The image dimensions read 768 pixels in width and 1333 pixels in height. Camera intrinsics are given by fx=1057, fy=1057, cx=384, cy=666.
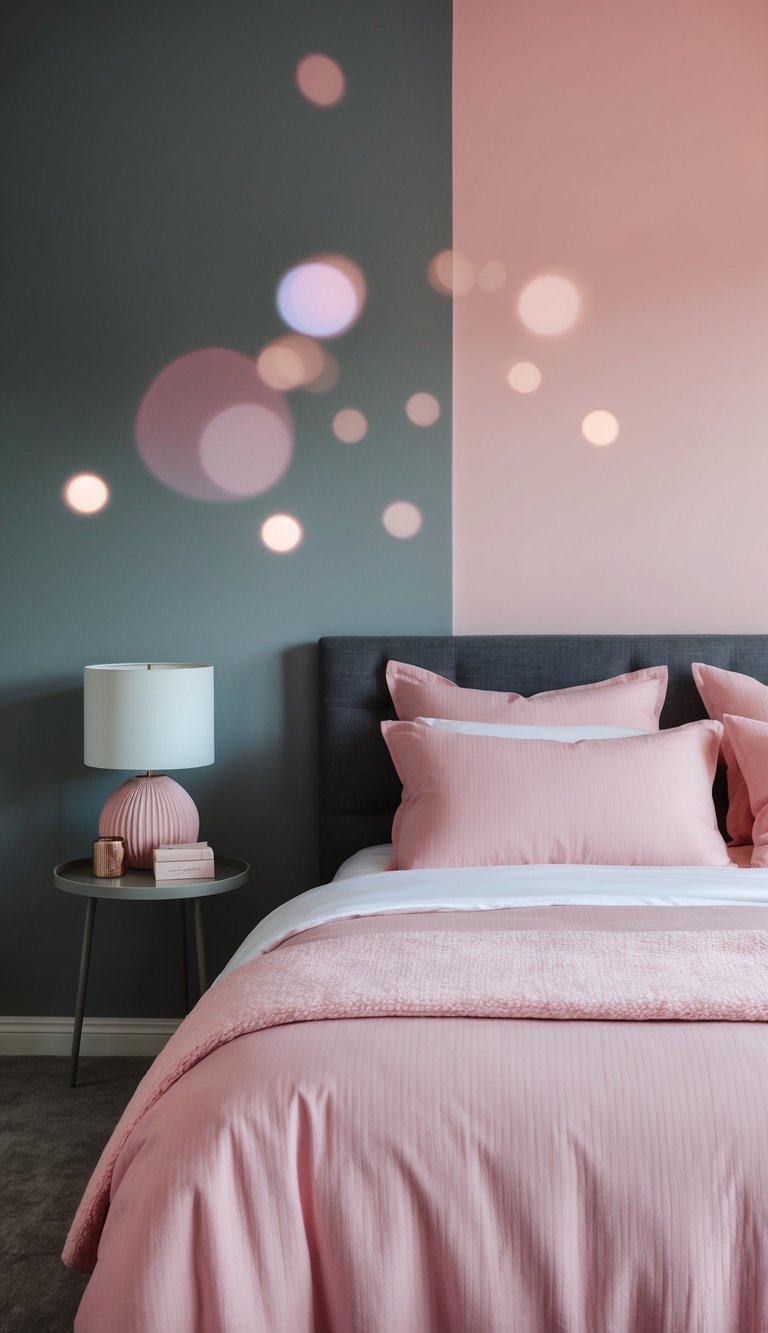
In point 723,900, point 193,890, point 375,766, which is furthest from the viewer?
Result: point 375,766

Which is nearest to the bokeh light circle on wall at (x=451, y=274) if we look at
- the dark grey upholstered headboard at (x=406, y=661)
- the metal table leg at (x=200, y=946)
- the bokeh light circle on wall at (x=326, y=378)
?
the bokeh light circle on wall at (x=326, y=378)

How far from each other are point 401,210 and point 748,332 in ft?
3.58

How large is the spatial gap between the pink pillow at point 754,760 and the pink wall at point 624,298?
1.75 feet

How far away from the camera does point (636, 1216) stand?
48.9 inches

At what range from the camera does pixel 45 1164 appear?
244 cm

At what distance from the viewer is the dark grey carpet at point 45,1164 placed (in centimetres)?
192

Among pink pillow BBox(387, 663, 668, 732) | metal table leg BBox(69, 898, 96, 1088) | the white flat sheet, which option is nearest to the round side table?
metal table leg BBox(69, 898, 96, 1088)

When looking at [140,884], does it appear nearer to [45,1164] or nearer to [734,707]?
[45,1164]

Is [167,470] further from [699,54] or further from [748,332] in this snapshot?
[699,54]

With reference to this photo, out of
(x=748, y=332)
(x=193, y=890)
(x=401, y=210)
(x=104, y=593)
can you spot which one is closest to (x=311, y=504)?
(x=104, y=593)

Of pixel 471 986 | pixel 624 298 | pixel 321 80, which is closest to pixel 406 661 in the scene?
pixel 624 298

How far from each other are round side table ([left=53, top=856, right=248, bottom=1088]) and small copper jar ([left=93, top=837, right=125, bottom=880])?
19mm

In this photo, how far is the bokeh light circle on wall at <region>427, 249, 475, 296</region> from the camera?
3.15 meters

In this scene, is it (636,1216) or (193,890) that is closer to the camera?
(636,1216)
